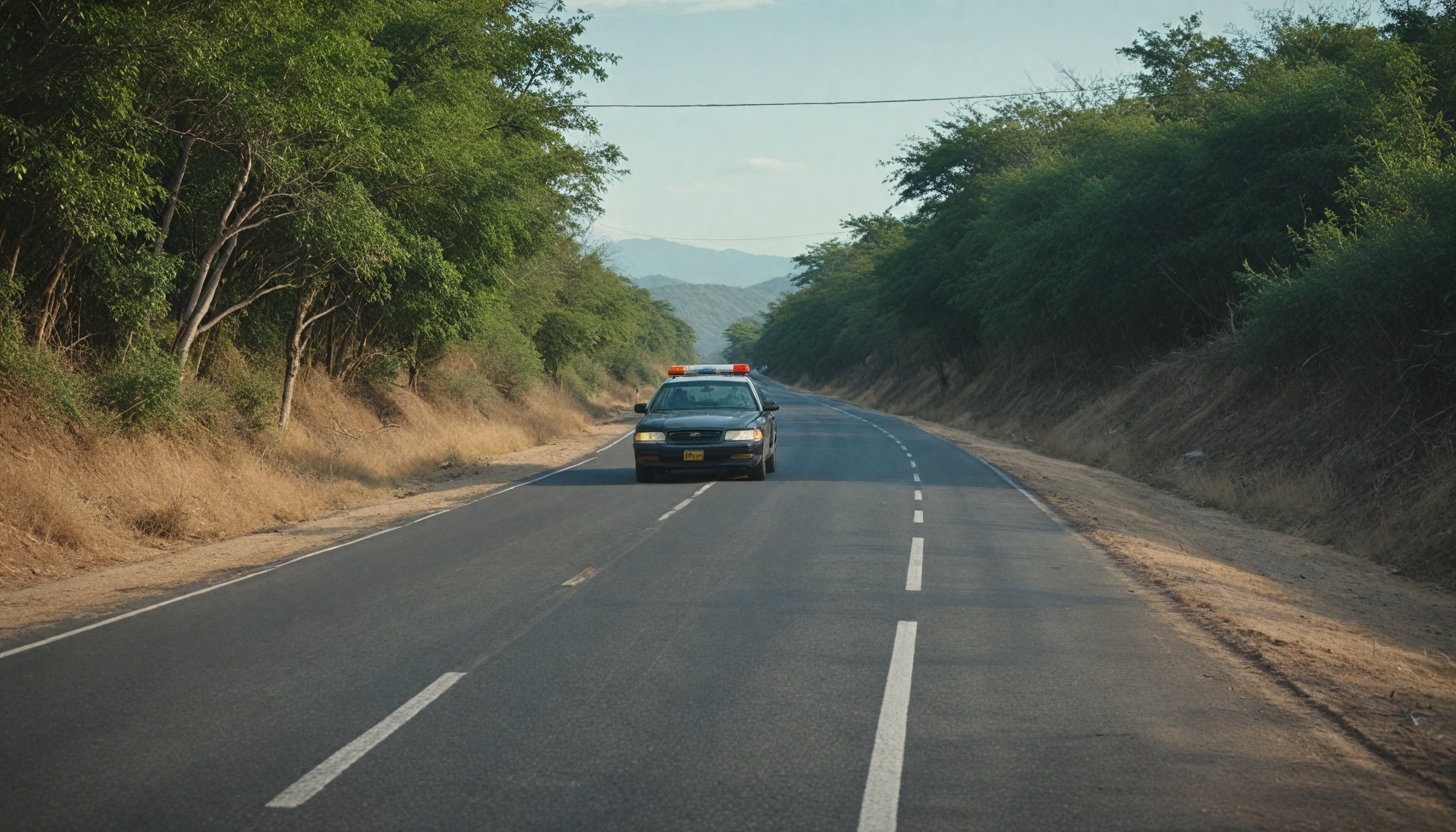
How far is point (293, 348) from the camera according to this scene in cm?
2231

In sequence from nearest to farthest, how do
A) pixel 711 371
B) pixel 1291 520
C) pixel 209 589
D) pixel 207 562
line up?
pixel 209 589, pixel 207 562, pixel 1291 520, pixel 711 371

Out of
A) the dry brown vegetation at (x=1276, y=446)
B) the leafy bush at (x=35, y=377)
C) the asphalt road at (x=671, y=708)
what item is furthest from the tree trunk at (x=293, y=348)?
the dry brown vegetation at (x=1276, y=446)

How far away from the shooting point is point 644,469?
61.1 ft

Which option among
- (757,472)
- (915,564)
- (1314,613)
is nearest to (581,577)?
(915,564)

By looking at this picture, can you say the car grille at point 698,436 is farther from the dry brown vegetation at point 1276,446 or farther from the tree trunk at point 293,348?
the dry brown vegetation at point 1276,446

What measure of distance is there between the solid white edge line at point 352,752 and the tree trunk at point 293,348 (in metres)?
16.3

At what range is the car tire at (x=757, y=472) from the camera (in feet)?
60.9

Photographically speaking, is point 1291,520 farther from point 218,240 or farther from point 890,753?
point 218,240

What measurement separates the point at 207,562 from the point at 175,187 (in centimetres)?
660

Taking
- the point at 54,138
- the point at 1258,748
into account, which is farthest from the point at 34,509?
the point at 1258,748

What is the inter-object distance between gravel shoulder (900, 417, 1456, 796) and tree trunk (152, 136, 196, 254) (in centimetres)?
1277

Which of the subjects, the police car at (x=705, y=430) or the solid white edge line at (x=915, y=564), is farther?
the police car at (x=705, y=430)

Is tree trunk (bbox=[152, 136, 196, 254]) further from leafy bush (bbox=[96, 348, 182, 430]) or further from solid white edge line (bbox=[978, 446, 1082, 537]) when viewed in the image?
solid white edge line (bbox=[978, 446, 1082, 537])

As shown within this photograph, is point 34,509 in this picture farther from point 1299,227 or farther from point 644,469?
point 1299,227
